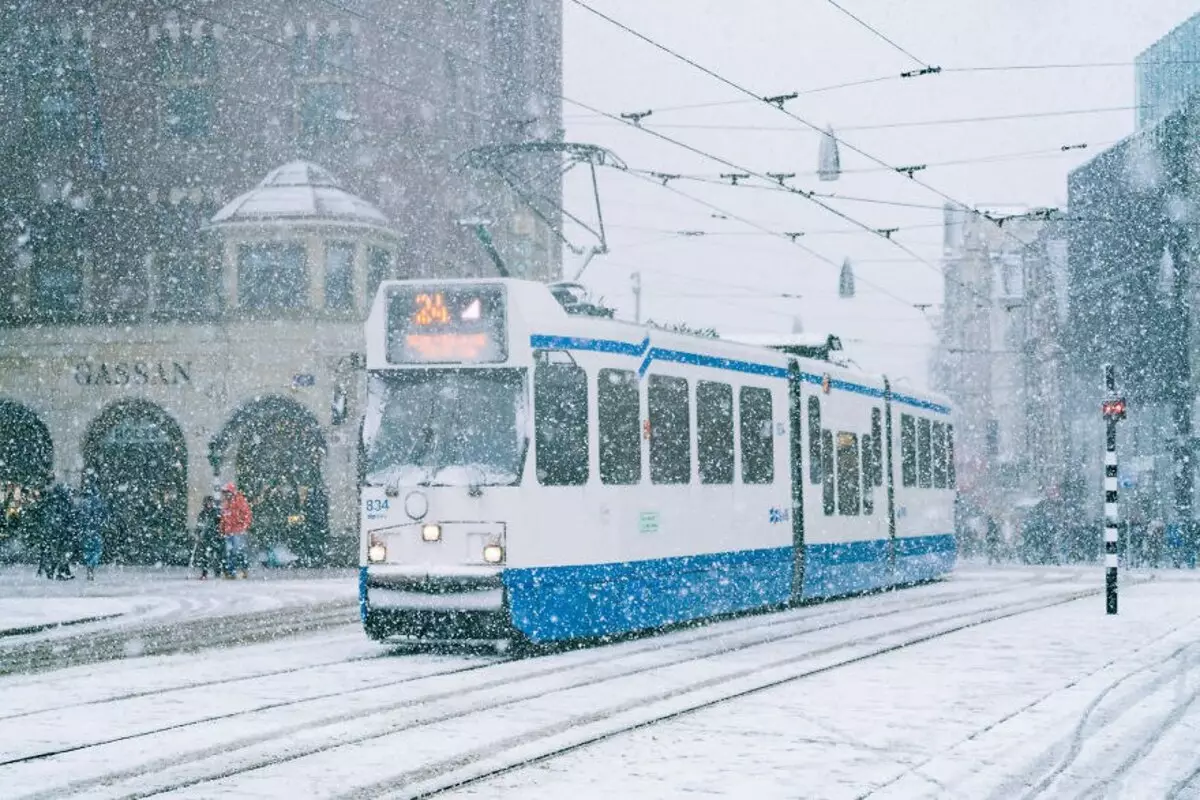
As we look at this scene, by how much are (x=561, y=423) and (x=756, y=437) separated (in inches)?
171

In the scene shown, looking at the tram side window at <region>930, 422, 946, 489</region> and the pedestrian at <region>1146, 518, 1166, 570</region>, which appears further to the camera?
the pedestrian at <region>1146, 518, 1166, 570</region>

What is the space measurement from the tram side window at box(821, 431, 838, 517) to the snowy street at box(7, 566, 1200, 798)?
4.24 meters

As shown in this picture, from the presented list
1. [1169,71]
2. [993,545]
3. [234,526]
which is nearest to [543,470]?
[234,526]

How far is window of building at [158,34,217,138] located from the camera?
1586 inches

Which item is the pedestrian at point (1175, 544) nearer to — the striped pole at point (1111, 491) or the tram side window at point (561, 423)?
the striped pole at point (1111, 491)

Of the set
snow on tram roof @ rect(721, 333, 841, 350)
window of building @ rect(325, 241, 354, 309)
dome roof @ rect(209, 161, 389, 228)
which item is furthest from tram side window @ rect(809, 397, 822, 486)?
dome roof @ rect(209, 161, 389, 228)

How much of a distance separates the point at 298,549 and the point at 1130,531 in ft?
58.3

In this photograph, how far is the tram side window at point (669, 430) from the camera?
15.9m

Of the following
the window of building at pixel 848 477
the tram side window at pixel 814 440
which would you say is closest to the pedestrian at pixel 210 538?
the window of building at pixel 848 477

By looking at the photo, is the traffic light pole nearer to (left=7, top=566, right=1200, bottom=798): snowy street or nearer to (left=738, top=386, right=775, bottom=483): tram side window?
(left=7, top=566, right=1200, bottom=798): snowy street

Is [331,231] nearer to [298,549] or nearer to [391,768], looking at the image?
[298,549]

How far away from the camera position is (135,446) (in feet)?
126

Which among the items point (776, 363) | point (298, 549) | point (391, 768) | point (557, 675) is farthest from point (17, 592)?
point (391, 768)

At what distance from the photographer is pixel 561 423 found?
47.4 feet
